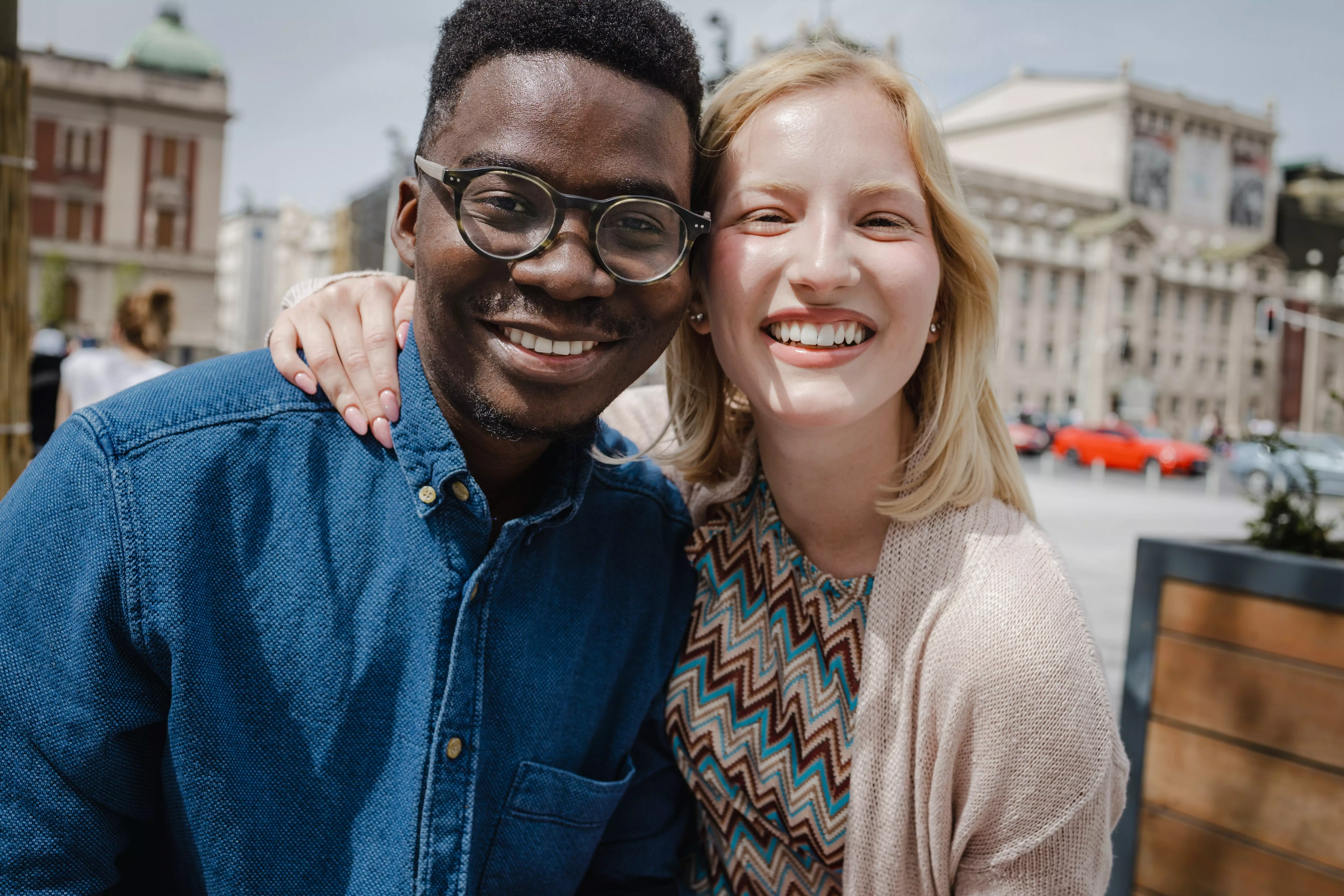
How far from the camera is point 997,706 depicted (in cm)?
162

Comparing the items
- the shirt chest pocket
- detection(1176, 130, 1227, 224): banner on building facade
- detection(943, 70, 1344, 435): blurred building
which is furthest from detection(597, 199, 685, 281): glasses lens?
detection(1176, 130, 1227, 224): banner on building facade

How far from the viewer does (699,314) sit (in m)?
2.03

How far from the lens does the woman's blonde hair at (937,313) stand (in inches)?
73.7

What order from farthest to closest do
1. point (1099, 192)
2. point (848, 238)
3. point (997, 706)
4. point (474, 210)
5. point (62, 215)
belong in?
1. point (1099, 192)
2. point (62, 215)
3. point (848, 238)
4. point (997, 706)
5. point (474, 210)

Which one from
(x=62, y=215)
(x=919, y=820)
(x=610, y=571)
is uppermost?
(x=62, y=215)

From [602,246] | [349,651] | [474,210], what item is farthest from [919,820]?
[474,210]

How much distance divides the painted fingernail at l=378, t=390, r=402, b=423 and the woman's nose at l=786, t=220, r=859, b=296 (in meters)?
0.69

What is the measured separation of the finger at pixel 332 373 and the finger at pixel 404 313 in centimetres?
11

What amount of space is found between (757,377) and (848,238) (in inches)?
11.3

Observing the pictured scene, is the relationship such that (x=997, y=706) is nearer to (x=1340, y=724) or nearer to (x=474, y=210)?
(x=474, y=210)

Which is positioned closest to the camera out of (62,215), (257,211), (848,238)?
(848,238)

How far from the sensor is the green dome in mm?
48594

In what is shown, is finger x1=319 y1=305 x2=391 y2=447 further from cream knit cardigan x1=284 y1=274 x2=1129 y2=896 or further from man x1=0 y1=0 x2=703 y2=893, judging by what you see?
cream knit cardigan x1=284 y1=274 x2=1129 y2=896

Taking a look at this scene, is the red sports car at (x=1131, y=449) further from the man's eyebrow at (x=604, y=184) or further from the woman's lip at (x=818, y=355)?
the man's eyebrow at (x=604, y=184)
